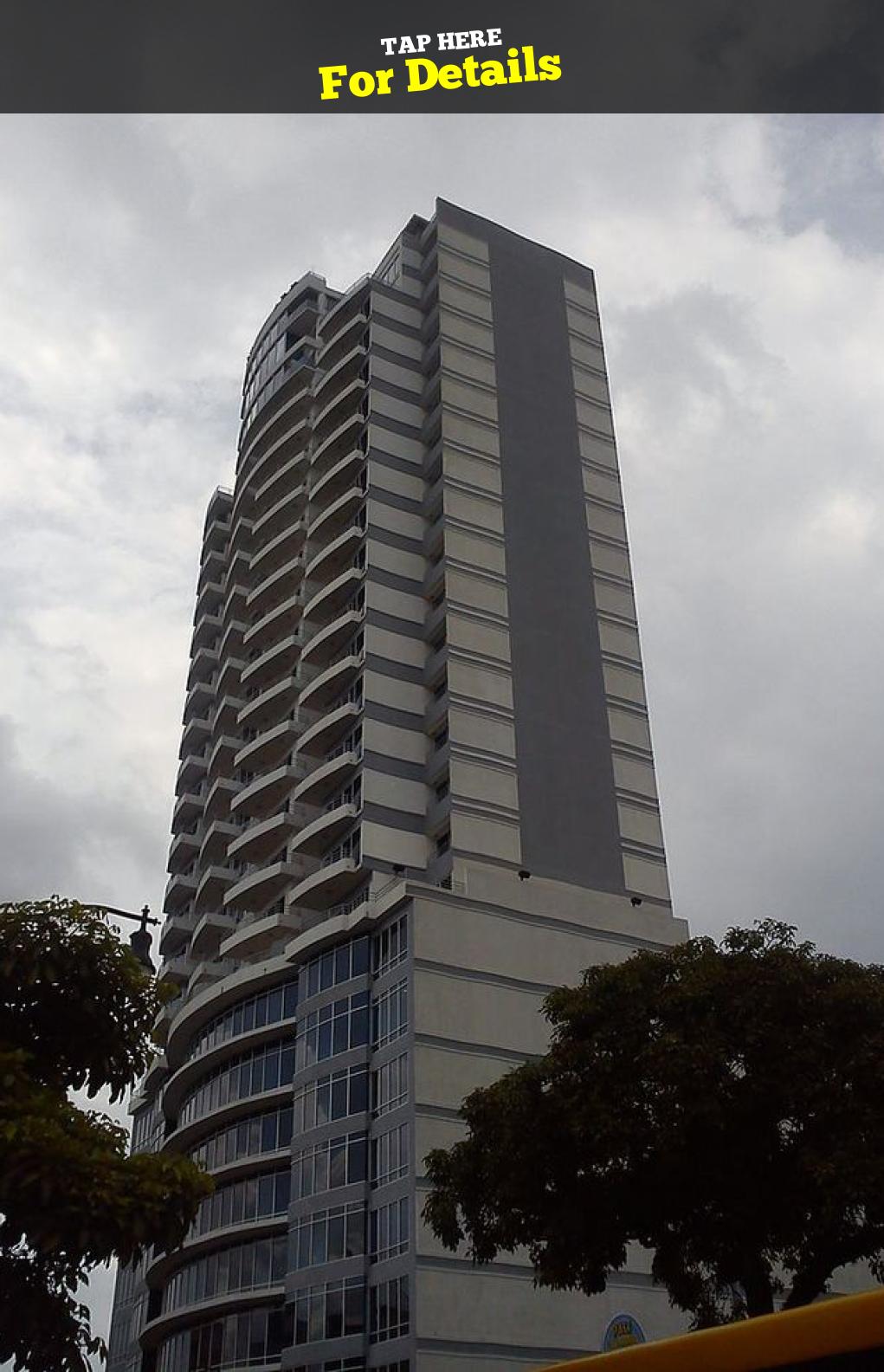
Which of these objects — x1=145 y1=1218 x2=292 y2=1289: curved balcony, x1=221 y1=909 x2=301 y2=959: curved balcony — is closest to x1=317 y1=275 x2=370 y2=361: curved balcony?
x1=221 y1=909 x2=301 y2=959: curved balcony

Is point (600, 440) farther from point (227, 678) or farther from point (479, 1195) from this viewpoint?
point (479, 1195)

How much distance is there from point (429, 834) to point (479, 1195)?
27.5 metres

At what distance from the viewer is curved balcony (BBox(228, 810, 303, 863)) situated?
59344 millimetres

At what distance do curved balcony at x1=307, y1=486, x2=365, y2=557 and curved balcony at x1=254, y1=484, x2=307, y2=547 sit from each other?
2.63 m

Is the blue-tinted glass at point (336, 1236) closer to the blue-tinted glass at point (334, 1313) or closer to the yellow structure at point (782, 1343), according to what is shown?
the blue-tinted glass at point (334, 1313)

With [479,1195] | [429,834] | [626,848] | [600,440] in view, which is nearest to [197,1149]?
[429,834]

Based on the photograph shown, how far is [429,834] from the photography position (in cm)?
5531

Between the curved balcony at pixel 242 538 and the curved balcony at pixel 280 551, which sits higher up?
the curved balcony at pixel 242 538

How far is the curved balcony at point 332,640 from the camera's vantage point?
2397 inches

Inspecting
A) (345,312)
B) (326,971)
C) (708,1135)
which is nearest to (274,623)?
(345,312)

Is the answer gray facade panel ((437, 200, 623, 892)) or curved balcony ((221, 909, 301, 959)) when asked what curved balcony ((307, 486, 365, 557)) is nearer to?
gray facade panel ((437, 200, 623, 892))

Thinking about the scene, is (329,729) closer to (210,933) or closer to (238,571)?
(210,933)

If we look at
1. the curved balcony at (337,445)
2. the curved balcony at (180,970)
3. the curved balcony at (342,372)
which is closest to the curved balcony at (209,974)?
the curved balcony at (180,970)

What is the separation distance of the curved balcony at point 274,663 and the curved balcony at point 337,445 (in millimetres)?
10072
